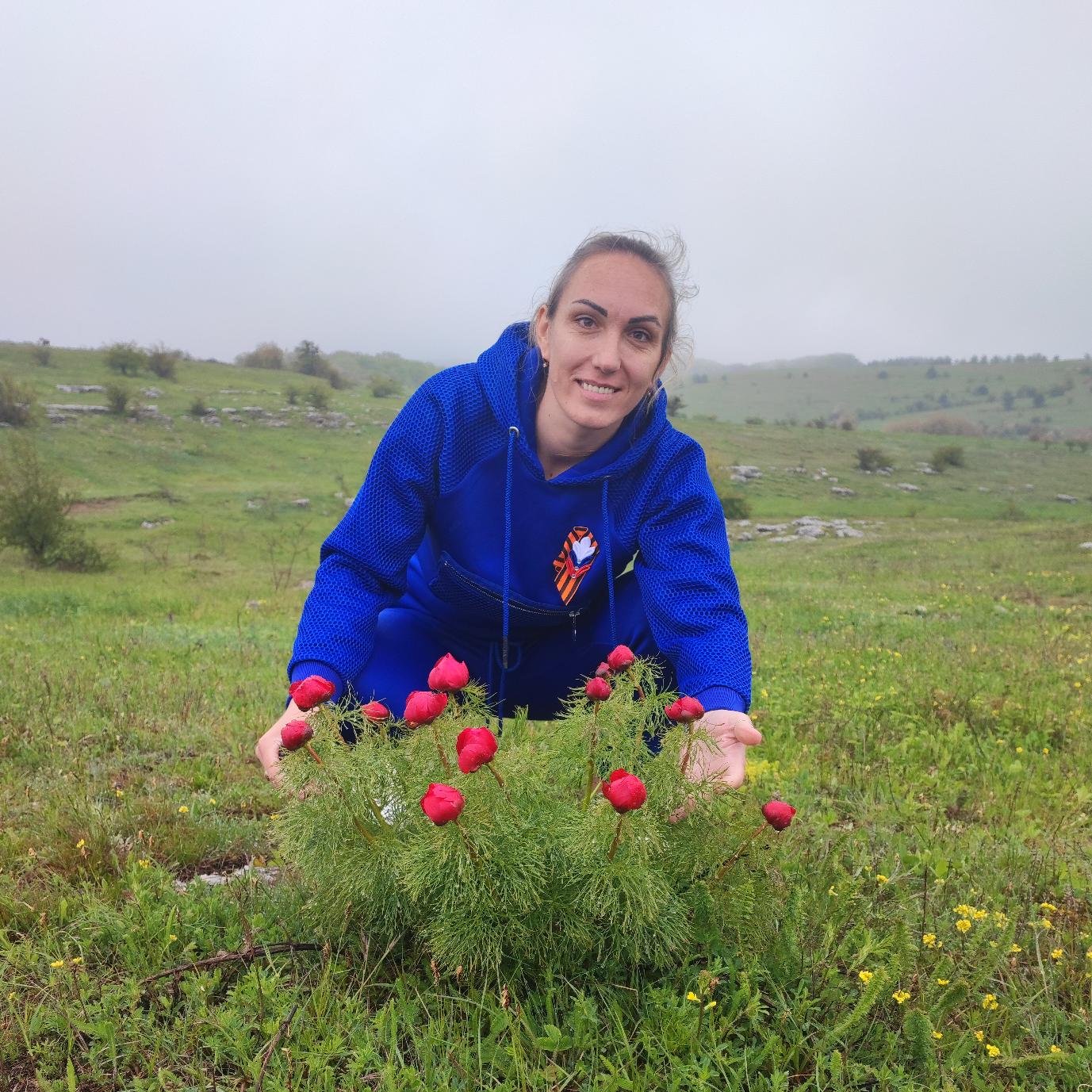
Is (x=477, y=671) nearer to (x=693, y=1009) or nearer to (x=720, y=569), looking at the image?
(x=720, y=569)

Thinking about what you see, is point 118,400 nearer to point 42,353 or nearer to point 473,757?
point 42,353

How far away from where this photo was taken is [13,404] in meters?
28.5

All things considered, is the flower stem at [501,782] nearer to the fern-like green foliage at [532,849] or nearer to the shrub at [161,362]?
the fern-like green foliage at [532,849]

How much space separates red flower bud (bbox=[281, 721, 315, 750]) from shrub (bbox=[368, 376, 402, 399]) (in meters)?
50.9

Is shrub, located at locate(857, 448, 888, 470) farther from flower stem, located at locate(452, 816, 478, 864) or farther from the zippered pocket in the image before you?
flower stem, located at locate(452, 816, 478, 864)

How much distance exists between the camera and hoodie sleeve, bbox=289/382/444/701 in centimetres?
236

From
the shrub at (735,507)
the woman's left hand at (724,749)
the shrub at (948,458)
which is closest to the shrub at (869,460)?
the shrub at (948,458)

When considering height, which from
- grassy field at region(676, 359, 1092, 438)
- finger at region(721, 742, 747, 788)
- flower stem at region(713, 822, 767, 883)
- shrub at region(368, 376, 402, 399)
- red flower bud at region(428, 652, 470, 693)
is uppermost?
grassy field at region(676, 359, 1092, 438)

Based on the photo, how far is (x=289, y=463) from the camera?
31.6m

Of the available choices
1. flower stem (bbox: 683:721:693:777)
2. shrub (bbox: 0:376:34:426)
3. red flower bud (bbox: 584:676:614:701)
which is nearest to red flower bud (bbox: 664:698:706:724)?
flower stem (bbox: 683:721:693:777)

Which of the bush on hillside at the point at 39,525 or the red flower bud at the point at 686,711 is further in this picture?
the bush on hillside at the point at 39,525

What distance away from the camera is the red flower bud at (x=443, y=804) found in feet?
4.44

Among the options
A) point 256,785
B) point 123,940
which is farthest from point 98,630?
point 123,940

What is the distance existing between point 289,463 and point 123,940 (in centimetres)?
3123
